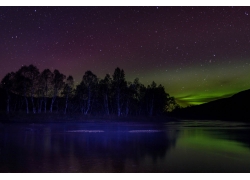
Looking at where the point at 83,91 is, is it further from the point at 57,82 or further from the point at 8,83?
the point at 8,83

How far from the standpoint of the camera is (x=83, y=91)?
68188 millimetres

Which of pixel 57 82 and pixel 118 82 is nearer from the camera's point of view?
pixel 57 82

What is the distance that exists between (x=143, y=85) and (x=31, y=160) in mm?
74279

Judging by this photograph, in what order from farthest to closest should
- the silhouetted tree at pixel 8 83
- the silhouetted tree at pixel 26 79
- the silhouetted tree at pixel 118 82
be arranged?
the silhouetted tree at pixel 118 82
the silhouetted tree at pixel 8 83
the silhouetted tree at pixel 26 79

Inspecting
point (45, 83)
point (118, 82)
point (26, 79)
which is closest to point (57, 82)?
point (45, 83)

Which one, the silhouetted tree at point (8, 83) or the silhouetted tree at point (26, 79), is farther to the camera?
the silhouetted tree at point (8, 83)

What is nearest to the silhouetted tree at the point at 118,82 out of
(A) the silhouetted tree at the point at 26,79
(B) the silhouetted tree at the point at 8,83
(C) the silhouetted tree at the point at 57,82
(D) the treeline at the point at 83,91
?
(D) the treeline at the point at 83,91

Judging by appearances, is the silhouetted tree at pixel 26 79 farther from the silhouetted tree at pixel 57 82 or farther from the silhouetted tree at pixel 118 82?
the silhouetted tree at pixel 118 82

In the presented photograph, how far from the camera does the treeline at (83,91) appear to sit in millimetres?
56406

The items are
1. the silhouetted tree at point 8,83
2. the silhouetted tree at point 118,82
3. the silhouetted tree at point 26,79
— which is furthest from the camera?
the silhouetted tree at point 118,82

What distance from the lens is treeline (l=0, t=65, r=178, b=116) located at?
56.4 m

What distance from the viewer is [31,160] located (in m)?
11.9
